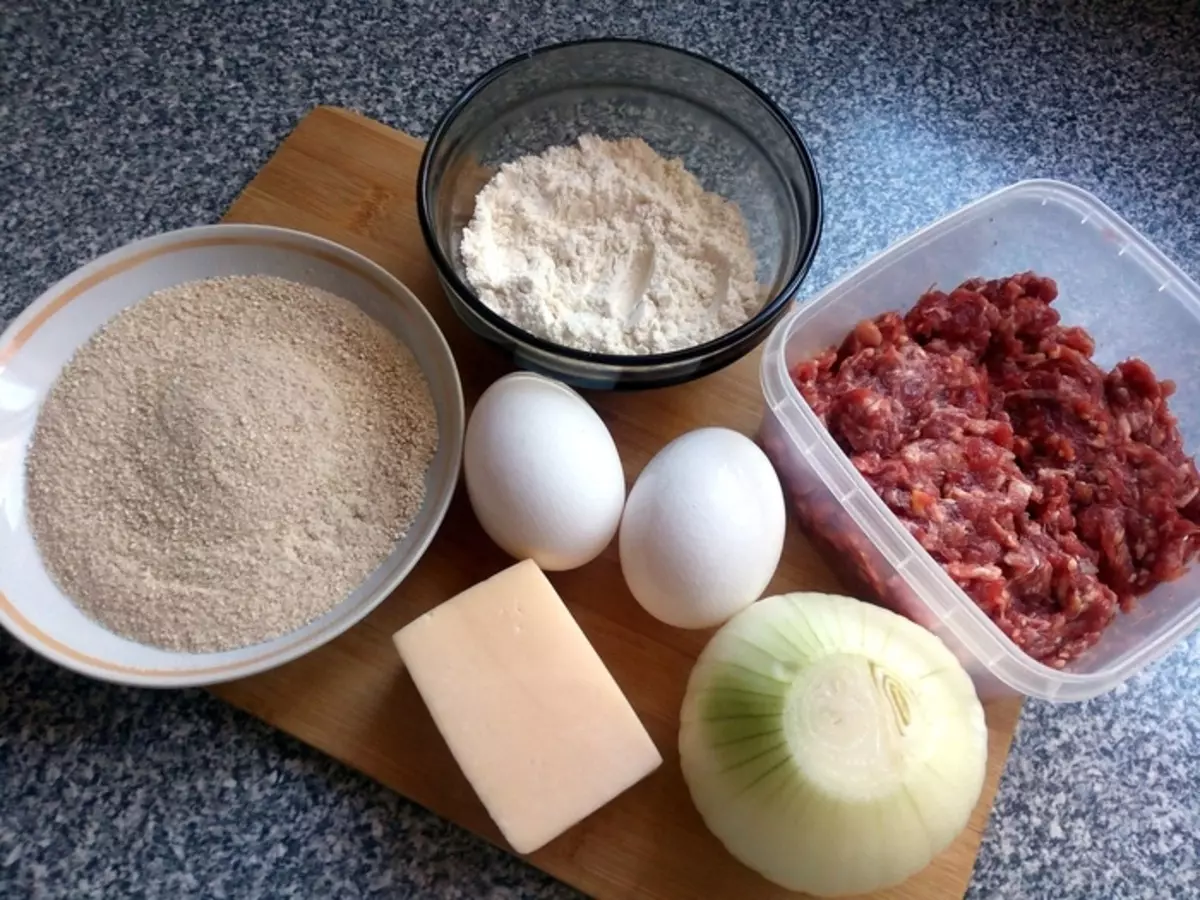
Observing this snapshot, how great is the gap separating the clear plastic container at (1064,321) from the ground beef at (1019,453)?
3 cm

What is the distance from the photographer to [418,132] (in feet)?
4.01

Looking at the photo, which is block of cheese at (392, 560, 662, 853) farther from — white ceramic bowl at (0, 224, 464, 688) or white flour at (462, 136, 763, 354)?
white flour at (462, 136, 763, 354)

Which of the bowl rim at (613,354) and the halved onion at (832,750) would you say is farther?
the bowl rim at (613,354)

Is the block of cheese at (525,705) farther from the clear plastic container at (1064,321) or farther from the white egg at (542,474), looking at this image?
the clear plastic container at (1064,321)

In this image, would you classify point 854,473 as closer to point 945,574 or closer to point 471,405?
point 945,574

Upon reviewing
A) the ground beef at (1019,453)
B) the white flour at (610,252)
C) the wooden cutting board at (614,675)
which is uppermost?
the white flour at (610,252)

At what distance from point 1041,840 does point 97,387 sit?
37.9 inches

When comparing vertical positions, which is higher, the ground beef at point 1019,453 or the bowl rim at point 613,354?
the bowl rim at point 613,354

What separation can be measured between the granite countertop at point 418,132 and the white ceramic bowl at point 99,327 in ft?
0.20

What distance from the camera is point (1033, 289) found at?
1032 millimetres

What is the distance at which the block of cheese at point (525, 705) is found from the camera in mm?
821

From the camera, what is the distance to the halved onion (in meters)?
0.77

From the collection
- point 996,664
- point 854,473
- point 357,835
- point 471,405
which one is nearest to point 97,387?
point 471,405

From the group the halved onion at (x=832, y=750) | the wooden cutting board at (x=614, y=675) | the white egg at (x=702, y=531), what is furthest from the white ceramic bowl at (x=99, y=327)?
the halved onion at (x=832, y=750)
